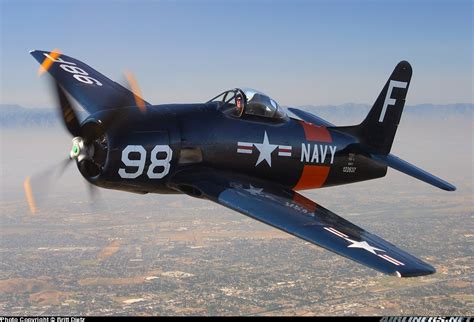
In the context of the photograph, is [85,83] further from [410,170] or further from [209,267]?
[209,267]

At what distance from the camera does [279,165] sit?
13.9 metres

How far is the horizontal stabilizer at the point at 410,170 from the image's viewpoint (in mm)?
16078

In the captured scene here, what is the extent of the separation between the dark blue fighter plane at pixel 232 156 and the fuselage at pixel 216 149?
0.02 m

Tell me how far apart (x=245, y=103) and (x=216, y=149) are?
1.46 metres

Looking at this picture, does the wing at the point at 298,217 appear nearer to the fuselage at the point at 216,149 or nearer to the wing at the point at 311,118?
the fuselage at the point at 216,149

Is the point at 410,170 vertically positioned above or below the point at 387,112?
below

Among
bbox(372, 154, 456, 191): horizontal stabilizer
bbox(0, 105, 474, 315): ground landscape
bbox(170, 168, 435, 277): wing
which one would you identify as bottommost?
bbox(0, 105, 474, 315): ground landscape

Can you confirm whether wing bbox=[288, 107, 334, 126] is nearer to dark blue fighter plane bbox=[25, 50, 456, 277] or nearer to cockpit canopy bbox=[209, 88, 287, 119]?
dark blue fighter plane bbox=[25, 50, 456, 277]

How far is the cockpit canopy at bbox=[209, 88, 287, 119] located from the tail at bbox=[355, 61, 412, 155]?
3.89 m

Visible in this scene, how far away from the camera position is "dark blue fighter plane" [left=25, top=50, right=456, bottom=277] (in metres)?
11.1

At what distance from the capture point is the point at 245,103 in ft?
44.1

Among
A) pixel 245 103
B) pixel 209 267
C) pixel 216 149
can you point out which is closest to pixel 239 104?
pixel 245 103

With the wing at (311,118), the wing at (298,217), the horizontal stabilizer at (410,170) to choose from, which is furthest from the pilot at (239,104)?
the wing at (311,118)

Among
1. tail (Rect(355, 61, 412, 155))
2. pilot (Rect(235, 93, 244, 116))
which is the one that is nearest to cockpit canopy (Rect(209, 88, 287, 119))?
pilot (Rect(235, 93, 244, 116))
